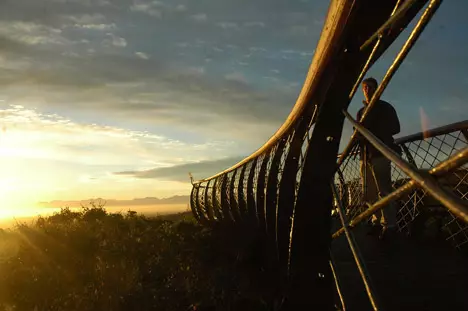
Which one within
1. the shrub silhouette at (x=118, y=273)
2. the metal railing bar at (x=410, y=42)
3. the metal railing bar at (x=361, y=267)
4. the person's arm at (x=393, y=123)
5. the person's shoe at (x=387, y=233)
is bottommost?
the shrub silhouette at (x=118, y=273)

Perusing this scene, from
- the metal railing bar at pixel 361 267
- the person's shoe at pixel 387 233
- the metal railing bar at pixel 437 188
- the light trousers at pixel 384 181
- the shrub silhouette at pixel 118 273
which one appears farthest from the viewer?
the person's shoe at pixel 387 233

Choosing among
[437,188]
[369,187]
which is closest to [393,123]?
[369,187]

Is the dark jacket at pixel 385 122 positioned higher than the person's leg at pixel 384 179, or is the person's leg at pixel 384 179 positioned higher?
the dark jacket at pixel 385 122

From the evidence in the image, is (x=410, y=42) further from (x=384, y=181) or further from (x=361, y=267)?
(x=384, y=181)

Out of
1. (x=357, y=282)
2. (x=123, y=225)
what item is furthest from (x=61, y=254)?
(x=357, y=282)

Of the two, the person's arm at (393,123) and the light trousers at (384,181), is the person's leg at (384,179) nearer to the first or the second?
the light trousers at (384,181)

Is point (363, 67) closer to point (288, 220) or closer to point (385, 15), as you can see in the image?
point (385, 15)

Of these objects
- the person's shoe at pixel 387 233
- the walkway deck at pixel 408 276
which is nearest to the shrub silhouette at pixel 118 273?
the walkway deck at pixel 408 276

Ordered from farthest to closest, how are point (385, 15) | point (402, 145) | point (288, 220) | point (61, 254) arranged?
point (61, 254) < point (402, 145) < point (288, 220) < point (385, 15)
